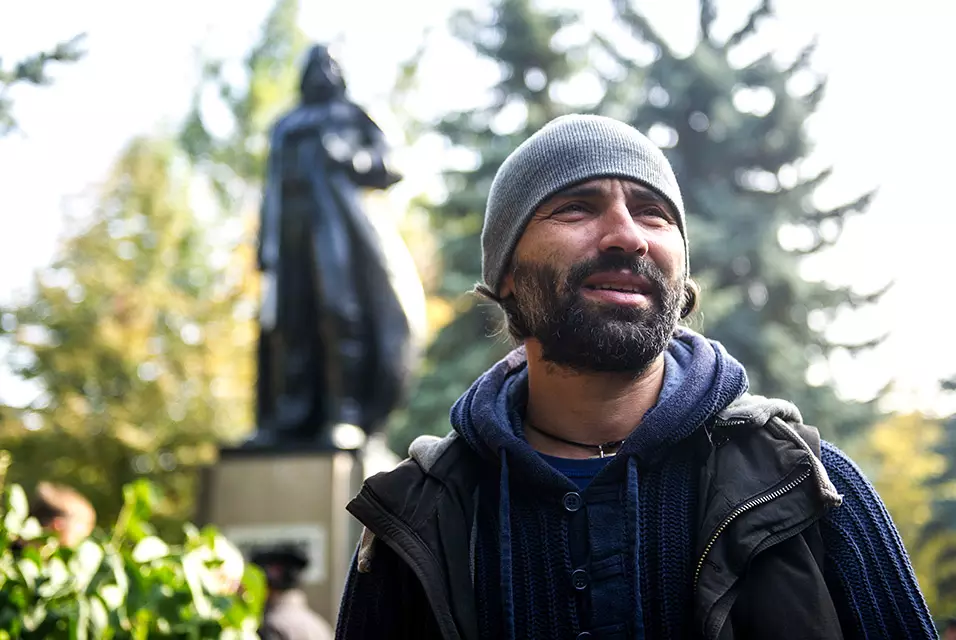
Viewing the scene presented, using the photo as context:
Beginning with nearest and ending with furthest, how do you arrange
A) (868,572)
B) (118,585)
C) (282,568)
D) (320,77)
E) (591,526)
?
(868,572), (591,526), (118,585), (282,568), (320,77)

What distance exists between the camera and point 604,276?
1.88 meters

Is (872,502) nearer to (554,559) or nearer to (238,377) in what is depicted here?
(554,559)

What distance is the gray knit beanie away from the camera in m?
1.94

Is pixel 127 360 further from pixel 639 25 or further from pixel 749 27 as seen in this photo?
pixel 749 27

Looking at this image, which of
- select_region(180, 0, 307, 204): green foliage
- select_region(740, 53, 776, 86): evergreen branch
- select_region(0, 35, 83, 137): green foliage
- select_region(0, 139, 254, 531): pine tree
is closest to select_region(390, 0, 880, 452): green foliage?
select_region(740, 53, 776, 86): evergreen branch

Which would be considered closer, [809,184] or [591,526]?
[591,526]

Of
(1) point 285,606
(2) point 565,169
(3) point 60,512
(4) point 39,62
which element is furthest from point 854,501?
(1) point 285,606

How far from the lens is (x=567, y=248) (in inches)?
75.1

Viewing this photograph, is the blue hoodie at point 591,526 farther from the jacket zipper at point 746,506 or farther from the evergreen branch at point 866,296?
the evergreen branch at point 866,296

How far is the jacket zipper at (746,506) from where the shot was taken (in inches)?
64.6

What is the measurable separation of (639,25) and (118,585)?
15.4 m

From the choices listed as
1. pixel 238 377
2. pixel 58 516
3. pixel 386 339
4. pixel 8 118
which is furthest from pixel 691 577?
pixel 238 377

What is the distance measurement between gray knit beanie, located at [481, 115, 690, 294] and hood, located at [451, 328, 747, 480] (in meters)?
0.18

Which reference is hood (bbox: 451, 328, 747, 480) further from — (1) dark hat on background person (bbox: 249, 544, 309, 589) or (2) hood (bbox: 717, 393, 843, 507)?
(1) dark hat on background person (bbox: 249, 544, 309, 589)
